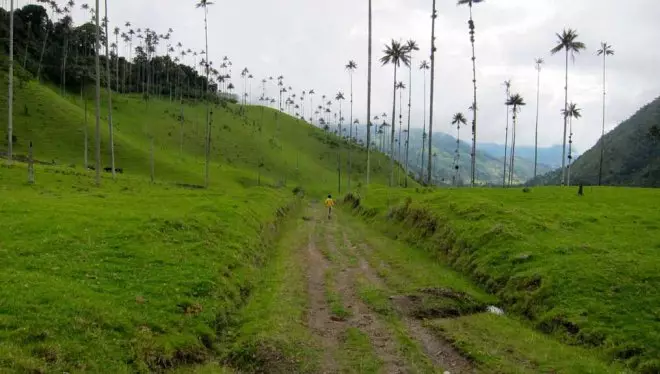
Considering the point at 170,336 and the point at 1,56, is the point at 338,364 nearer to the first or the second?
the point at 170,336

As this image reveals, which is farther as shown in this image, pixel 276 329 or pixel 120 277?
pixel 120 277

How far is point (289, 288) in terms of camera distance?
2498cm

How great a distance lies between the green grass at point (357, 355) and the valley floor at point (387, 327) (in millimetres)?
35

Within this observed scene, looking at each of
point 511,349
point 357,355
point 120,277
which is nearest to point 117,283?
point 120,277

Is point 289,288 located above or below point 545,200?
below

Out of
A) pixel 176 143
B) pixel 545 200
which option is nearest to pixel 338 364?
pixel 545 200

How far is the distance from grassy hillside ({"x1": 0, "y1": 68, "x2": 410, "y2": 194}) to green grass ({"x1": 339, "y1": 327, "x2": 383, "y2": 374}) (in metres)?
85.5

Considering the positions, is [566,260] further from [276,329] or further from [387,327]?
[276,329]

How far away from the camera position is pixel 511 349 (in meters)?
17.2

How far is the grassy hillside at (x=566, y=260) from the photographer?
→ 17781 mm

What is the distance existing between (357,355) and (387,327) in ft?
10.1

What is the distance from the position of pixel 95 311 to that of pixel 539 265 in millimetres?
20631

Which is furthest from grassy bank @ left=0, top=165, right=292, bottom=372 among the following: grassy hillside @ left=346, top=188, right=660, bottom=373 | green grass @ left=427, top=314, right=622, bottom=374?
grassy hillside @ left=346, top=188, right=660, bottom=373

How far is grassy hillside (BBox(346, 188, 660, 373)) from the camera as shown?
17781mm
